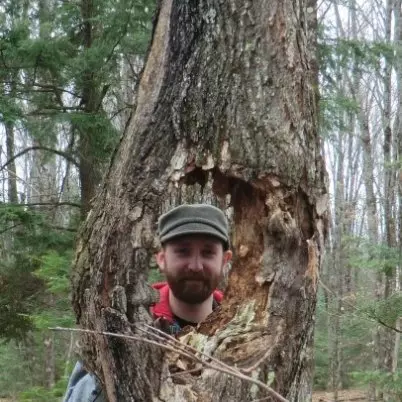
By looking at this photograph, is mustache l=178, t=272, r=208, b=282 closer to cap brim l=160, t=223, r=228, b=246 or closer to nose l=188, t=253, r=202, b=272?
nose l=188, t=253, r=202, b=272

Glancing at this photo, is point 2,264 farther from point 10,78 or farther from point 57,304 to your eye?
point 10,78

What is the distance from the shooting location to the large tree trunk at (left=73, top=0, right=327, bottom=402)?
229cm

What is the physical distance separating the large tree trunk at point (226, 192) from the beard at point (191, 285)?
4.3 inches

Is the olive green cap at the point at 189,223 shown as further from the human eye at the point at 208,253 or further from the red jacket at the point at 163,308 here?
the red jacket at the point at 163,308

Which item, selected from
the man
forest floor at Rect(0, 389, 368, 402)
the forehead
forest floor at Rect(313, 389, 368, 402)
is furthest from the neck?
forest floor at Rect(313, 389, 368, 402)

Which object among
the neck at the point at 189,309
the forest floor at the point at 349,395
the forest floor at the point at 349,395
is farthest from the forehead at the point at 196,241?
the forest floor at the point at 349,395

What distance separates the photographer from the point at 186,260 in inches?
103

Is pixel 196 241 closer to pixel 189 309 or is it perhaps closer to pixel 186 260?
pixel 186 260

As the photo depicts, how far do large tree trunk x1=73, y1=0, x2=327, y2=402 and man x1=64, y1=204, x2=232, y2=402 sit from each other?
0.31 ft

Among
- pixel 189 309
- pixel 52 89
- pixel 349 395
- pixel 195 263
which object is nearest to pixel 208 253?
pixel 195 263

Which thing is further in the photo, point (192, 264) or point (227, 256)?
point (227, 256)

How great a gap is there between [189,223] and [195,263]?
0.19 meters

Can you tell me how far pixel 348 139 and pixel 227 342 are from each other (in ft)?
99.5

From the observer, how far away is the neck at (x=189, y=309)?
8.96 ft
